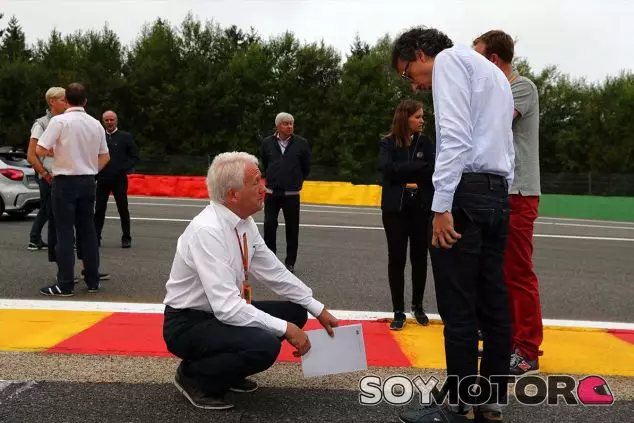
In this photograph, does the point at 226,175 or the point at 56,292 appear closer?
the point at 226,175

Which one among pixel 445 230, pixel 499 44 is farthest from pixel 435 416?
pixel 499 44

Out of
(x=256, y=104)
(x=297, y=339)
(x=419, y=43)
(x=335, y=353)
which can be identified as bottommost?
(x=335, y=353)

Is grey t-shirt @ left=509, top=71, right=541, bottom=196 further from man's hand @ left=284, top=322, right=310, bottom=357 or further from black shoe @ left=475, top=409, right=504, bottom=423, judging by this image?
man's hand @ left=284, top=322, right=310, bottom=357

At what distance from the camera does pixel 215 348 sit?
299 cm

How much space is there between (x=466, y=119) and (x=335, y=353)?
126cm

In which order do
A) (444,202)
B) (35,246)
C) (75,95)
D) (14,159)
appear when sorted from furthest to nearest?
(14,159) < (35,246) < (75,95) < (444,202)

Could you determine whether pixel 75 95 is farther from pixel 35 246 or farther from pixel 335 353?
pixel 335 353

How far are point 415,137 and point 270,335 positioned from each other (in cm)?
224

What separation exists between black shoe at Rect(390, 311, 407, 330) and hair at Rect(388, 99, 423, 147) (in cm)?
124

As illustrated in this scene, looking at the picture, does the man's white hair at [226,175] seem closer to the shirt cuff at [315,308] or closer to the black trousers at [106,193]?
the shirt cuff at [315,308]

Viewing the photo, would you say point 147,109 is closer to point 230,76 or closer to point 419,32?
point 230,76

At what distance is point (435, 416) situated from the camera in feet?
9.46

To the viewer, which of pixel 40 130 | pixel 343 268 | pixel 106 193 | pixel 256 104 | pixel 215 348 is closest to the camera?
pixel 215 348

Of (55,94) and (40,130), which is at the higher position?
(55,94)
